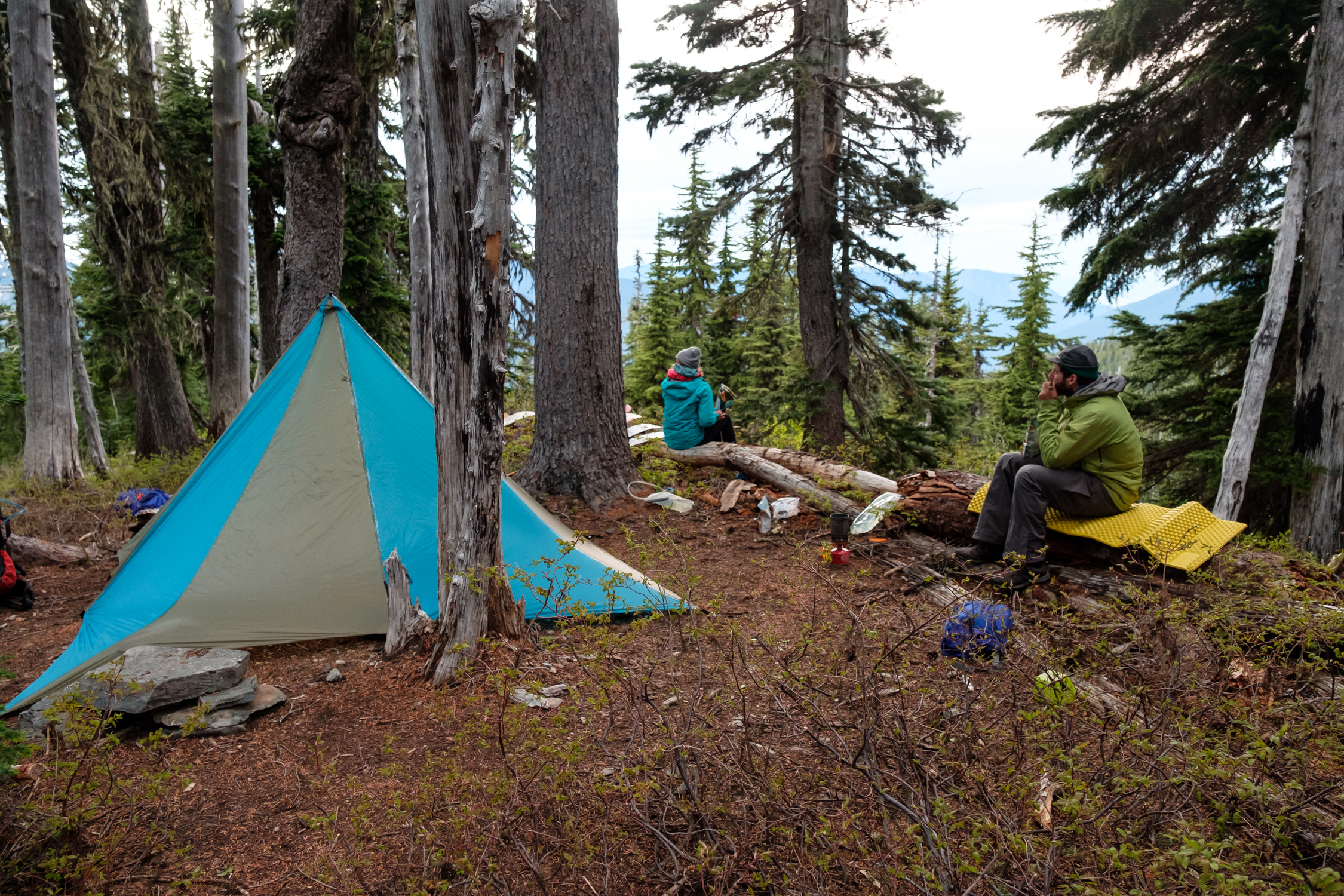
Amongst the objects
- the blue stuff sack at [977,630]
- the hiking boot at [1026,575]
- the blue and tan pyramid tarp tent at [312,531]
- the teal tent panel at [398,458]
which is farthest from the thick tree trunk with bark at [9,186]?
the hiking boot at [1026,575]

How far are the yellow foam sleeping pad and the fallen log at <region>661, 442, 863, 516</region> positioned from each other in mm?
1990

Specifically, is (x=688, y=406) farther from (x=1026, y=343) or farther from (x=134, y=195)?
(x=1026, y=343)

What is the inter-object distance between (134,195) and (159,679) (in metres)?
11.3

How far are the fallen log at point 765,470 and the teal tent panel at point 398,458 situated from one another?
146 inches

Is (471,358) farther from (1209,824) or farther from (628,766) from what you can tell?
(1209,824)

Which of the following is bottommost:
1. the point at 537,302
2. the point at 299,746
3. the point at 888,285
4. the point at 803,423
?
the point at 299,746

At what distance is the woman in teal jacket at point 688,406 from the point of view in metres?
8.56

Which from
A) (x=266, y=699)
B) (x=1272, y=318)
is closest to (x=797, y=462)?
(x=266, y=699)

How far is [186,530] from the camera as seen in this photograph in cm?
467

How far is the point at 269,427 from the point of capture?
488 cm

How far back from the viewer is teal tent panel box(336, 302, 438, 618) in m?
4.60

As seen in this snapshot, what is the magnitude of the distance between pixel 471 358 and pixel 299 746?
6.75 ft

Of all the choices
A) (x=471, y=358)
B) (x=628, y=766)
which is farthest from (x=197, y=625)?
(x=628, y=766)

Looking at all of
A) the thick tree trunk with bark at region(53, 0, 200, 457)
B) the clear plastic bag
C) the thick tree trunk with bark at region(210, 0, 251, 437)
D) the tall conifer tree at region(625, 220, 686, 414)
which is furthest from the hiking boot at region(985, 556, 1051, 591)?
the tall conifer tree at region(625, 220, 686, 414)
